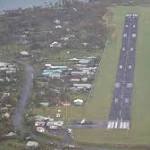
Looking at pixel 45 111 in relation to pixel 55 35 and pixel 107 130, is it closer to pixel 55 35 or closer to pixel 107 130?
pixel 107 130

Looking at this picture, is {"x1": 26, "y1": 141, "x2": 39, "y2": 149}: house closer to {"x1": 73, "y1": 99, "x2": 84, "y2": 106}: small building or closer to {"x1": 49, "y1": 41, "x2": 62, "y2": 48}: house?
{"x1": 73, "y1": 99, "x2": 84, "y2": 106}: small building

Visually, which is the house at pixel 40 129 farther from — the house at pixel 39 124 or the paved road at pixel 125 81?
the paved road at pixel 125 81

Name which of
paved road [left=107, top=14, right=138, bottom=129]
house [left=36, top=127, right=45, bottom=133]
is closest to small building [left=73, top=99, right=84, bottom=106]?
paved road [left=107, top=14, right=138, bottom=129]

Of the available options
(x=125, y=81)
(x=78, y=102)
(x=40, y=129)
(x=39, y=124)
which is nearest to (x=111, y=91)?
(x=125, y=81)

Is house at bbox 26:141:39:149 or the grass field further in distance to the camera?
the grass field

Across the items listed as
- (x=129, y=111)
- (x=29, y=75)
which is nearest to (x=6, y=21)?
(x=29, y=75)

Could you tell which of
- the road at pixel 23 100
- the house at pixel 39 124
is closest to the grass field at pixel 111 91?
the house at pixel 39 124
